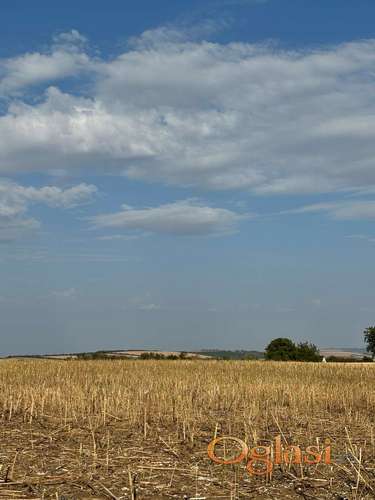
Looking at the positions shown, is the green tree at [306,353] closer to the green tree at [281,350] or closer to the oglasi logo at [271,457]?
the green tree at [281,350]

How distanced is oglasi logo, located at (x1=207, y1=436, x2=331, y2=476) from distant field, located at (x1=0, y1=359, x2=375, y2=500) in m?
0.15

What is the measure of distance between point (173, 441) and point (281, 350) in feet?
199

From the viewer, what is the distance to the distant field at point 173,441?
805 cm

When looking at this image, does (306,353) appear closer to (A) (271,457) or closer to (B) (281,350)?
(B) (281,350)

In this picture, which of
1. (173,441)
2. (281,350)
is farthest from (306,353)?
(173,441)

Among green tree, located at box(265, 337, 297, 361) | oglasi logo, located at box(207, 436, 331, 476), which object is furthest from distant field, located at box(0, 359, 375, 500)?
green tree, located at box(265, 337, 297, 361)

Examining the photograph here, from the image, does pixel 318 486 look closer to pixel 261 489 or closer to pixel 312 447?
pixel 261 489

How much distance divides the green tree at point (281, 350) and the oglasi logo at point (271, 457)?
5960 centimetres

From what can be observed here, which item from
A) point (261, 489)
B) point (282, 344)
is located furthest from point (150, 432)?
point (282, 344)

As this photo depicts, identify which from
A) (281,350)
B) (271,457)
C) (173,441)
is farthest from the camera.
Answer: (281,350)

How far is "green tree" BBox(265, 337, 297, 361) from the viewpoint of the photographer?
6925cm

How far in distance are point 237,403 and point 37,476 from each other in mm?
8623

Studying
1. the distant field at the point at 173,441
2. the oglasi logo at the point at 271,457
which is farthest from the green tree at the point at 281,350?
the oglasi logo at the point at 271,457

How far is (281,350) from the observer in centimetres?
7012
